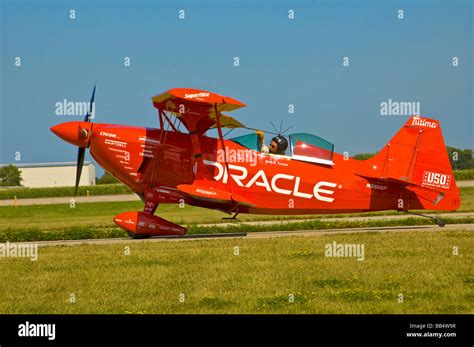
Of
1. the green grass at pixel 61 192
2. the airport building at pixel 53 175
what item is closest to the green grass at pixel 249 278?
the green grass at pixel 61 192

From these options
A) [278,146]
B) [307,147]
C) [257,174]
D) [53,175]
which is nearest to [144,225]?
[257,174]

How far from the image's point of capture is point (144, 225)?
69.5 feet

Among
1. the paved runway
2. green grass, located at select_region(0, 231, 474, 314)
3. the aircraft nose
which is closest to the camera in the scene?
green grass, located at select_region(0, 231, 474, 314)

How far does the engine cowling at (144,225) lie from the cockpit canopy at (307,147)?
3.43 m

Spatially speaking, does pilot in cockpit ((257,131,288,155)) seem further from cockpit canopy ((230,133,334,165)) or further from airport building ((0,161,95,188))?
airport building ((0,161,95,188))

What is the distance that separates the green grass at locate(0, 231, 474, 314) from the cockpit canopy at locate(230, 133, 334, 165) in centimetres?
371

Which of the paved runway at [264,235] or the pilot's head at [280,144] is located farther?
the pilot's head at [280,144]

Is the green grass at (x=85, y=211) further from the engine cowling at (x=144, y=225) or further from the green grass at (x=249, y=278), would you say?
the green grass at (x=249, y=278)

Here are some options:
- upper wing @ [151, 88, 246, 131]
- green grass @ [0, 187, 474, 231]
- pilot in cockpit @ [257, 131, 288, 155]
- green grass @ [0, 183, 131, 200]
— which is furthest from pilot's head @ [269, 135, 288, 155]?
green grass @ [0, 183, 131, 200]

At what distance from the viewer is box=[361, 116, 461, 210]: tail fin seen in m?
21.4

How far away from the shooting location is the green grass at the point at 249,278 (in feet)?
36.9
